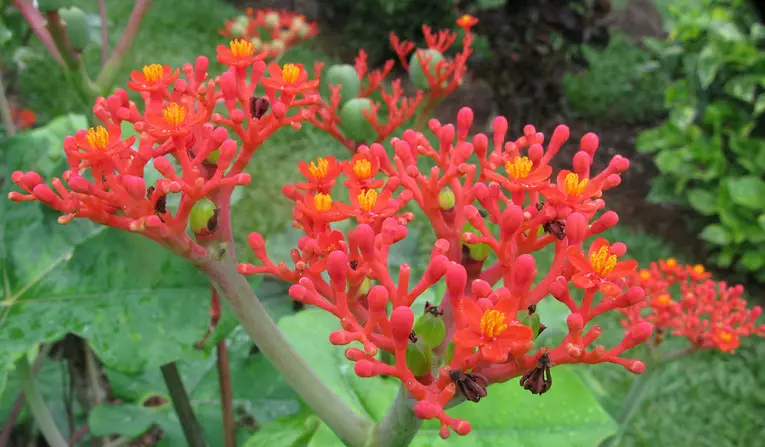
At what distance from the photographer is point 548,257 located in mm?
2695

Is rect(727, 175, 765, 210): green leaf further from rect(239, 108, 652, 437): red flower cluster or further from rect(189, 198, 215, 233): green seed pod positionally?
rect(189, 198, 215, 233): green seed pod

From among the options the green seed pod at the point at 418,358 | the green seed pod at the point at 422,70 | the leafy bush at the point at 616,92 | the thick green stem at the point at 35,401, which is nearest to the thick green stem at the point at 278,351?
the green seed pod at the point at 418,358

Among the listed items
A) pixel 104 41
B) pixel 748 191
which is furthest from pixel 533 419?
pixel 748 191

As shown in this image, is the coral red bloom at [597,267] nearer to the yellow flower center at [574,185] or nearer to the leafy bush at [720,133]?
the yellow flower center at [574,185]

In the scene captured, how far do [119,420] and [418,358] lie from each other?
75 cm

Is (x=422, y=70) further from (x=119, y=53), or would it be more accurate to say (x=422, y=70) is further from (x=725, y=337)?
(x=725, y=337)

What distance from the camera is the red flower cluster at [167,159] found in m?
0.59

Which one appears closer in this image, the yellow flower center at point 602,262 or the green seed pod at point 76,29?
the yellow flower center at point 602,262

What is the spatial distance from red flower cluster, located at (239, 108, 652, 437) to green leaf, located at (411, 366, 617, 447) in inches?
12.8

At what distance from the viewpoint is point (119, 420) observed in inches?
42.7

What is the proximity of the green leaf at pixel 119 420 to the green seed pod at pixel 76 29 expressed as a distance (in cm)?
60

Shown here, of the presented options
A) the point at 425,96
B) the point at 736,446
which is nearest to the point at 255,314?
the point at 425,96

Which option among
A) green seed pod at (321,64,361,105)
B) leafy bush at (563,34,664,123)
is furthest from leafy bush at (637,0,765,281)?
green seed pod at (321,64,361,105)

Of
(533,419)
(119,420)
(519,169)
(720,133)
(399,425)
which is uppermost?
(519,169)
